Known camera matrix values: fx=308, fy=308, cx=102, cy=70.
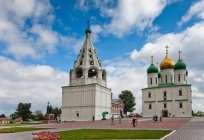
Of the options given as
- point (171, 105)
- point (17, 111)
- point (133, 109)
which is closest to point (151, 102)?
point (171, 105)

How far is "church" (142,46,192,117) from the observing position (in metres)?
78.0

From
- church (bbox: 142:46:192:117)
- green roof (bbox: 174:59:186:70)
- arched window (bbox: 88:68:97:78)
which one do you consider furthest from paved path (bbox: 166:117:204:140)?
green roof (bbox: 174:59:186:70)

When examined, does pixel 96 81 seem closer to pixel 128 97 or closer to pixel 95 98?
pixel 95 98

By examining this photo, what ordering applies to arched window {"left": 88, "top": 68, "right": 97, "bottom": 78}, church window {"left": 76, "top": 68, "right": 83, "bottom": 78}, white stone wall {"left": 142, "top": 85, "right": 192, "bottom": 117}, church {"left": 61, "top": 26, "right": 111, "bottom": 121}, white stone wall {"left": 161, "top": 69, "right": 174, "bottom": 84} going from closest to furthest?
church {"left": 61, "top": 26, "right": 111, "bottom": 121}, church window {"left": 76, "top": 68, "right": 83, "bottom": 78}, arched window {"left": 88, "top": 68, "right": 97, "bottom": 78}, white stone wall {"left": 142, "top": 85, "right": 192, "bottom": 117}, white stone wall {"left": 161, "top": 69, "right": 174, "bottom": 84}

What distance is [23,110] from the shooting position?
80188 mm

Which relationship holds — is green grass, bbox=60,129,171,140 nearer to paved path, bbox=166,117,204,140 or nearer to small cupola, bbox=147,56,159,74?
paved path, bbox=166,117,204,140

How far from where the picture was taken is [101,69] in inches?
2702

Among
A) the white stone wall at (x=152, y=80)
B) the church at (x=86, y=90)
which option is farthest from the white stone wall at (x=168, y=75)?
the church at (x=86, y=90)

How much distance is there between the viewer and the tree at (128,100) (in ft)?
336

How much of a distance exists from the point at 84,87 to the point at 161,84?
27260 mm

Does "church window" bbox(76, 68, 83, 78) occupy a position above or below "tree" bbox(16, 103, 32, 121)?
above

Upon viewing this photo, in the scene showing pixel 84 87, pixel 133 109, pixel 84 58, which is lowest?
pixel 133 109

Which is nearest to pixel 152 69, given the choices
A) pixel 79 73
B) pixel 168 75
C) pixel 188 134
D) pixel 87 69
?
pixel 168 75

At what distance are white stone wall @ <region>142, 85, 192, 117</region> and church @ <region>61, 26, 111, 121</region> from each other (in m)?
16.3
